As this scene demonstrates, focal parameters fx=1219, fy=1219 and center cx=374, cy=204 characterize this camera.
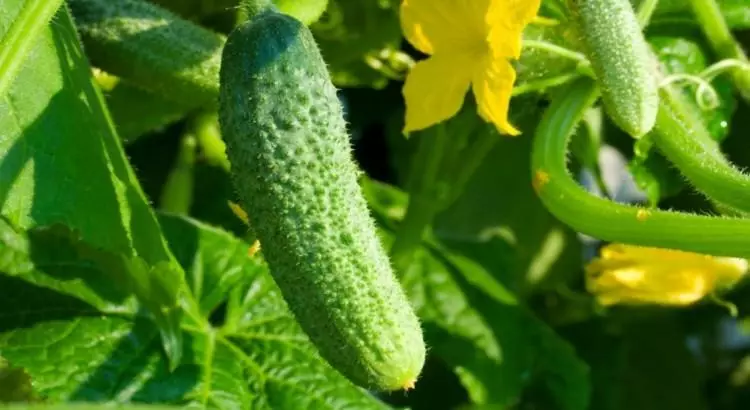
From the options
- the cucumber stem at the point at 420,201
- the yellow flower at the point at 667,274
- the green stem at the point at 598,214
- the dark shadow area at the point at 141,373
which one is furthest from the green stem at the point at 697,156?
the dark shadow area at the point at 141,373

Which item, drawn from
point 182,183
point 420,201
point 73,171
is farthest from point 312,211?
point 182,183

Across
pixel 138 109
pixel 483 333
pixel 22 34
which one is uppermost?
pixel 22 34

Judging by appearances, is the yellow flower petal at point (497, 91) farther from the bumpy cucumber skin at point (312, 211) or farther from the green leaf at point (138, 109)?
the green leaf at point (138, 109)

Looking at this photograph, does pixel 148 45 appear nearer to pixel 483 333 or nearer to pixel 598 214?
pixel 598 214

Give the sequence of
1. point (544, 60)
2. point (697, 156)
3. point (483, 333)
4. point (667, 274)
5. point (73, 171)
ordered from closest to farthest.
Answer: point (73, 171), point (697, 156), point (544, 60), point (667, 274), point (483, 333)

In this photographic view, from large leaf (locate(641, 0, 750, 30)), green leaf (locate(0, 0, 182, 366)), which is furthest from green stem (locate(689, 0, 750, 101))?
green leaf (locate(0, 0, 182, 366))

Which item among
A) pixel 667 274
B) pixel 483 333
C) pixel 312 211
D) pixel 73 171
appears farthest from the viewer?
pixel 483 333

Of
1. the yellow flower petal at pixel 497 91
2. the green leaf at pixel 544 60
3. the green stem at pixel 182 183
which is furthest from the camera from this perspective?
the green stem at pixel 182 183

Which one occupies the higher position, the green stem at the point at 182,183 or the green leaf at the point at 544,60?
the green leaf at the point at 544,60
